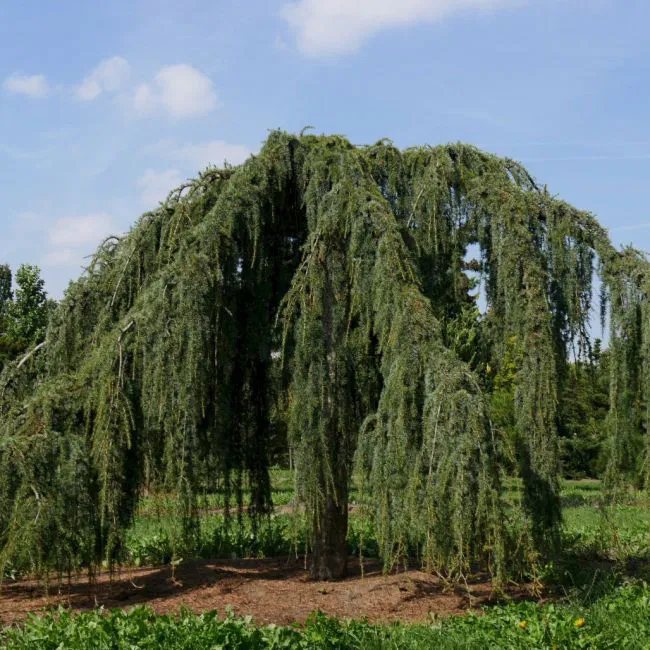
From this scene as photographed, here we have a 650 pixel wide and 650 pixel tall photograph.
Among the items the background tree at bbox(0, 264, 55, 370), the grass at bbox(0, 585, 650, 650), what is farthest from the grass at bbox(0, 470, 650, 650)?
the background tree at bbox(0, 264, 55, 370)

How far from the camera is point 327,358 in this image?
6.62 meters

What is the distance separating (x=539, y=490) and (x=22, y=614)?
3981mm

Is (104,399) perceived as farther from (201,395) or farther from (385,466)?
(385,466)

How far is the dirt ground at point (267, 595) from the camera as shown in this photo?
6.38 metres

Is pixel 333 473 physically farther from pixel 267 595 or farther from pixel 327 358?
pixel 267 595

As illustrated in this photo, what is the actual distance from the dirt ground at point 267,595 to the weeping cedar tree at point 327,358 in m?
0.48

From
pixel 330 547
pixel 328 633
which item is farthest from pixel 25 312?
pixel 328 633

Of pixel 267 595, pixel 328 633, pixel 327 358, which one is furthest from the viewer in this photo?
pixel 267 595

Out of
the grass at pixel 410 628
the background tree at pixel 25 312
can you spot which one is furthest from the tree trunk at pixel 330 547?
the background tree at pixel 25 312

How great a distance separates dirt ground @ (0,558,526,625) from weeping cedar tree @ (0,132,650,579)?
1.58 feet

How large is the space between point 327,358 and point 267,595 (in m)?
1.97

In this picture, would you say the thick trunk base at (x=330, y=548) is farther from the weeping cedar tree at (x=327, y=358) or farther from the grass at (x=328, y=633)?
the grass at (x=328, y=633)

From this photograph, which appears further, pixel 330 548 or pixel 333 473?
pixel 330 548

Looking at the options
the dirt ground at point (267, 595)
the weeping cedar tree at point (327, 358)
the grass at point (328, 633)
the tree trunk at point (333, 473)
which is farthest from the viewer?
the tree trunk at point (333, 473)
